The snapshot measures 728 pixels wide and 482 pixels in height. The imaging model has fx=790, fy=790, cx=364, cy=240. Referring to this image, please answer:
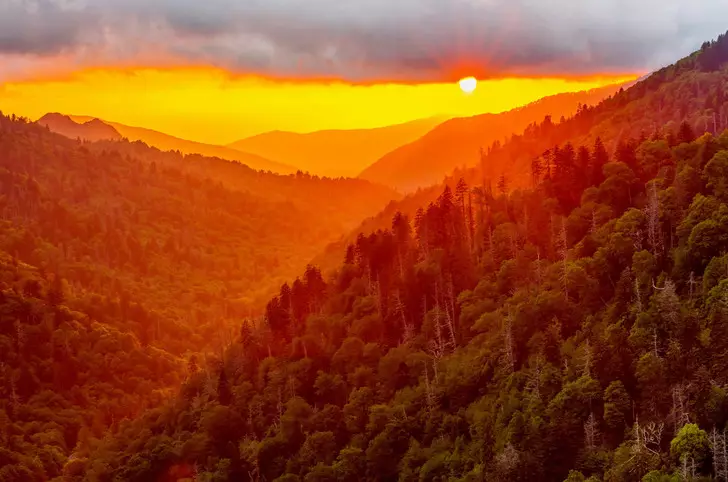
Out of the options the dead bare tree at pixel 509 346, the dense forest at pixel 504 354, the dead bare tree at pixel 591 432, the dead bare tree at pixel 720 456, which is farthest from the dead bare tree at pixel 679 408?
the dead bare tree at pixel 509 346

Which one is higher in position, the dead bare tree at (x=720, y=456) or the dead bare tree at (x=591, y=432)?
the dead bare tree at (x=720, y=456)

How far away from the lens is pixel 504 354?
90062 millimetres

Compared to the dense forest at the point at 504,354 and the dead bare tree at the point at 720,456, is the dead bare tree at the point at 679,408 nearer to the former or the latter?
the dense forest at the point at 504,354

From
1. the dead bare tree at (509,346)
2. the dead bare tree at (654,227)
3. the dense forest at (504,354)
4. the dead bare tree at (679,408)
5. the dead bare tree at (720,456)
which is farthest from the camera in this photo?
the dead bare tree at (509,346)

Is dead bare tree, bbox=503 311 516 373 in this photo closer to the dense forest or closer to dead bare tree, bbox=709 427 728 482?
the dense forest

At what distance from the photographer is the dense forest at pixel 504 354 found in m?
71.9

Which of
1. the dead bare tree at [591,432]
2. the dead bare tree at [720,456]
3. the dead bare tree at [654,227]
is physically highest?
the dead bare tree at [654,227]

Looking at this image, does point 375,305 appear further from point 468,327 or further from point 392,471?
point 392,471

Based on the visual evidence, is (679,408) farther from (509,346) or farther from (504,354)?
(504,354)

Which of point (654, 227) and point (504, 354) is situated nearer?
point (654, 227)

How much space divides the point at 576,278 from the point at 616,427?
2160cm

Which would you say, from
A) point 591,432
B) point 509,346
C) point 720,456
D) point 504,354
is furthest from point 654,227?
point 720,456

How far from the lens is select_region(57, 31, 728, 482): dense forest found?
71875 millimetres

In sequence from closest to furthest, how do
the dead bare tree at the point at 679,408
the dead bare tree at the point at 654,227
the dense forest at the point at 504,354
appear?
1. the dead bare tree at the point at 679,408
2. the dense forest at the point at 504,354
3. the dead bare tree at the point at 654,227
